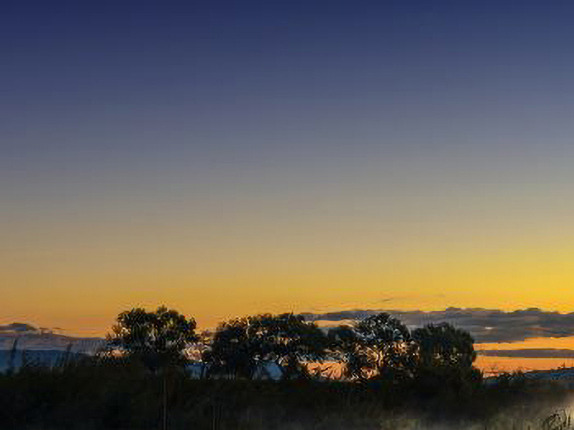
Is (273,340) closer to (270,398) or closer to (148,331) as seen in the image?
(148,331)

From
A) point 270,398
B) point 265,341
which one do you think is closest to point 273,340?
point 265,341

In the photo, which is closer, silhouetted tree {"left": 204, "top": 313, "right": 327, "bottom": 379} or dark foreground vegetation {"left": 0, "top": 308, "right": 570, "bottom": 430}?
dark foreground vegetation {"left": 0, "top": 308, "right": 570, "bottom": 430}

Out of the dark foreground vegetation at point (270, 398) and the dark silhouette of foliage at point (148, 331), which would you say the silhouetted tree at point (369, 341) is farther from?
the dark foreground vegetation at point (270, 398)

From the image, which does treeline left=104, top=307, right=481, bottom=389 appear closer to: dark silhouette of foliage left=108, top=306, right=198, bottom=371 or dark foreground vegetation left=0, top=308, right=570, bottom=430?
dark silhouette of foliage left=108, top=306, right=198, bottom=371

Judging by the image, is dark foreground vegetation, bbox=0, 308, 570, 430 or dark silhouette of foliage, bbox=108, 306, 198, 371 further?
dark silhouette of foliage, bbox=108, 306, 198, 371

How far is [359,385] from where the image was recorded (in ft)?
81.7

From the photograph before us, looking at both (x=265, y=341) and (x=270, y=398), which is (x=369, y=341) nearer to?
(x=265, y=341)

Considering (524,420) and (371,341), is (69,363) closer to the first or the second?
(524,420)

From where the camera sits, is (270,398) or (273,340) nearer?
(270,398)

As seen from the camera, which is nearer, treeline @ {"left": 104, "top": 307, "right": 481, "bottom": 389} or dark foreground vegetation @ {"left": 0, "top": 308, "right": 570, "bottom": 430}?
dark foreground vegetation @ {"left": 0, "top": 308, "right": 570, "bottom": 430}

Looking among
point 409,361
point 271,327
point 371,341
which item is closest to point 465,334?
point 371,341

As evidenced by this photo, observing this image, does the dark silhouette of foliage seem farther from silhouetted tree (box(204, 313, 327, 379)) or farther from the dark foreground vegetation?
the dark foreground vegetation

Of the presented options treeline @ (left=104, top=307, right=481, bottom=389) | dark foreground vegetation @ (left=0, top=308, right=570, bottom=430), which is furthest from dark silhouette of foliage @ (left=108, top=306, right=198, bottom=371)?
dark foreground vegetation @ (left=0, top=308, right=570, bottom=430)

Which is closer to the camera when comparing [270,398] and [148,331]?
[270,398]
